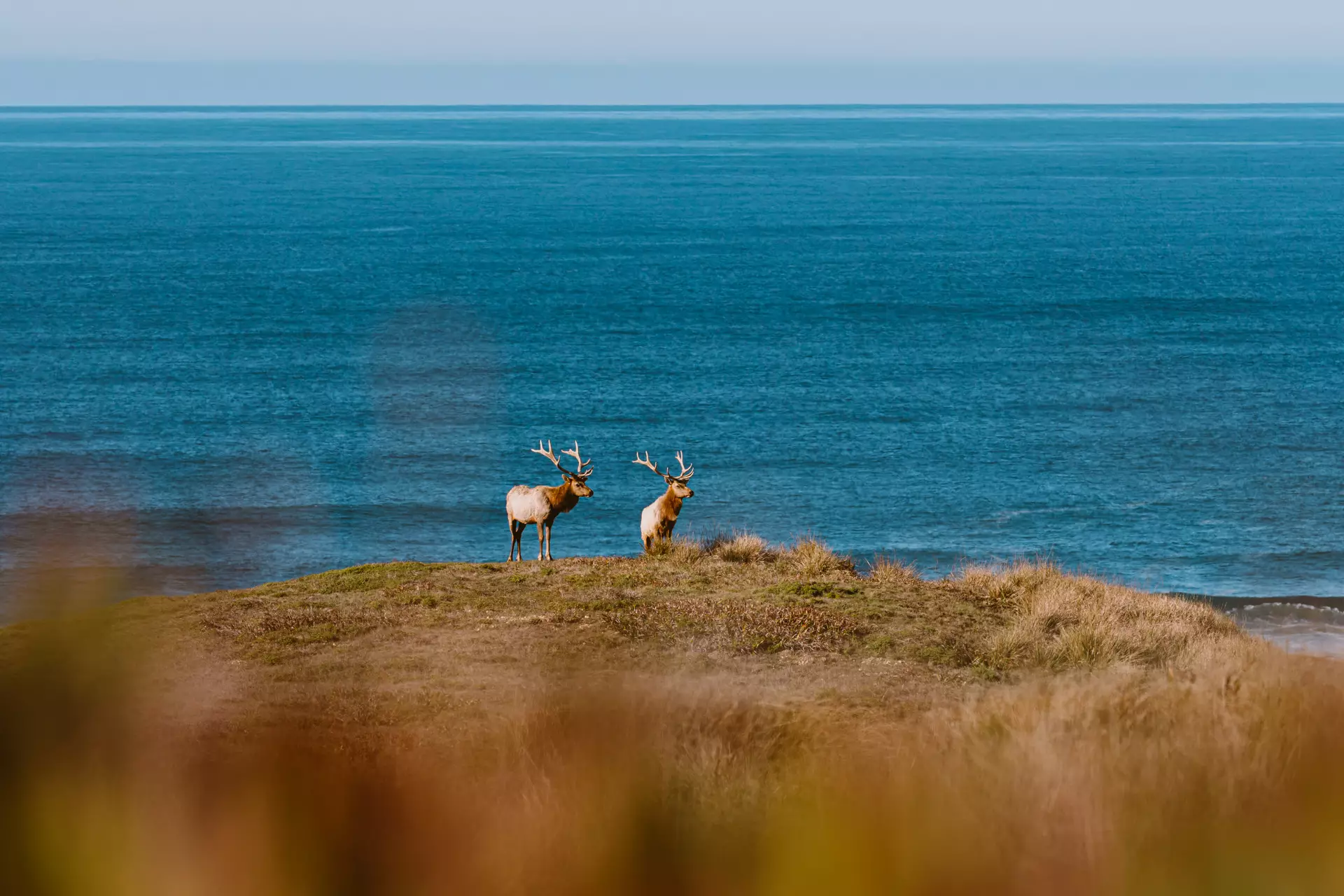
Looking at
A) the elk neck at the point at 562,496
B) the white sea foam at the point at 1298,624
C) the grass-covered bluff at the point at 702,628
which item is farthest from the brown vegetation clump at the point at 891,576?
the white sea foam at the point at 1298,624

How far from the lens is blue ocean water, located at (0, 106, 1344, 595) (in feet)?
116

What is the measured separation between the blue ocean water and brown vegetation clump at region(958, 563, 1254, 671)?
25.2ft

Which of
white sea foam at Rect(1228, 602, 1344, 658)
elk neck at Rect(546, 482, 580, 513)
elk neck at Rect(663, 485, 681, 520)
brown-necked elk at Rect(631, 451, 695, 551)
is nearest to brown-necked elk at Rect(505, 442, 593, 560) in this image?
elk neck at Rect(546, 482, 580, 513)

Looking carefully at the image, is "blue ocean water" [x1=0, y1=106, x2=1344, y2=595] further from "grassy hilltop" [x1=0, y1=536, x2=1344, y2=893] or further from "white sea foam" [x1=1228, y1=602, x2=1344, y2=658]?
"white sea foam" [x1=1228, y1=602, x2=1344, y2=658]

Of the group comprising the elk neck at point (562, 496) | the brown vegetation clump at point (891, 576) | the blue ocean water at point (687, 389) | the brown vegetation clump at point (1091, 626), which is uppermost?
the elk neck at point (562, 496)

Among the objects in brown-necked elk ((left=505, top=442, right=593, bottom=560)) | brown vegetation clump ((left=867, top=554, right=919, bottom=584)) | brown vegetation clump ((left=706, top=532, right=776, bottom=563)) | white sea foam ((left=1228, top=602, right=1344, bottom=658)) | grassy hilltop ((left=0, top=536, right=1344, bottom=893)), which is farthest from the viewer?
white sea foam ((left=1228, top=602, right=1344, bottom=658))

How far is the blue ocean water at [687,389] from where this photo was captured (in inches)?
1395

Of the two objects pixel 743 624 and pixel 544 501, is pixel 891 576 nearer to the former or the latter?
pixel 743 624

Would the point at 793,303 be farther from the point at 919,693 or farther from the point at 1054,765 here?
the point at 1054,765

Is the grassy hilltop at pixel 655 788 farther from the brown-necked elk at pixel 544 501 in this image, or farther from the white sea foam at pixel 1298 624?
the white sea foam at pixel 1298 624

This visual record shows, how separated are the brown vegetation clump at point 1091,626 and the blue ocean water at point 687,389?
7.68 m

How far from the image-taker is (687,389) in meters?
53.2

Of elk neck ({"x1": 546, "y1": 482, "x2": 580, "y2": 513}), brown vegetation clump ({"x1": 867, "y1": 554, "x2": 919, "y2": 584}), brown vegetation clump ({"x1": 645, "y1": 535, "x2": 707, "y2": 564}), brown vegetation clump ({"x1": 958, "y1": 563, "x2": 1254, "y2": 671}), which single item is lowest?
brown vegetation clump ({"x1": 867, "y1": 554, "x2": 919, "y2": 584})

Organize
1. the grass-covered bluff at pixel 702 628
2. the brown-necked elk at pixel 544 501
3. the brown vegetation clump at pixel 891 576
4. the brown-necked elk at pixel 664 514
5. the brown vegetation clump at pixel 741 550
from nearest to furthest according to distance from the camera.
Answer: the grass-covered bluff at pixel 702 628 < the brown vegetation clump at pixel 891 576 < the brown vegetation clump at pixel 741 550 < the brown-necked elk at pixel 664 514 < the brown-necked elk at pixel 544 501
